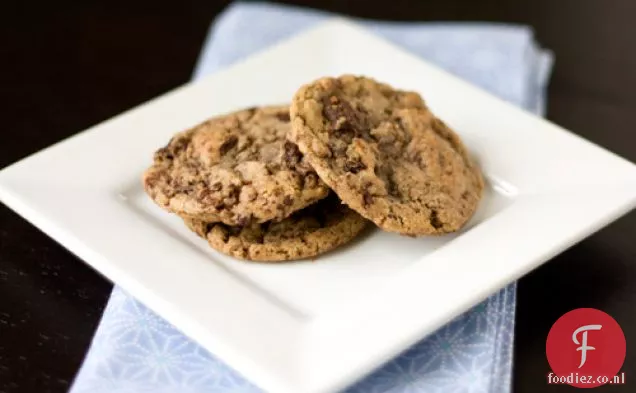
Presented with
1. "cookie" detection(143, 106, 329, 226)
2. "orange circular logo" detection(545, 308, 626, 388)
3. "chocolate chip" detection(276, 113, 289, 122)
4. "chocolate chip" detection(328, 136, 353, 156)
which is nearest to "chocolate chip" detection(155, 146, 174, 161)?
"cookie" detection(143, 106, 329, 226)

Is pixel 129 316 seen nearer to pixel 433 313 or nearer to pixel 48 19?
pixel 433 313

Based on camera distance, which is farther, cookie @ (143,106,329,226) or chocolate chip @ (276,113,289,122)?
chocolate chip @ (276,113,289,122)

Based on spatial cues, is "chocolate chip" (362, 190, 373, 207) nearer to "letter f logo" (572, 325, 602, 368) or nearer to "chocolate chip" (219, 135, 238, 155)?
"chocolate chip" (219, 135, 238, 155)

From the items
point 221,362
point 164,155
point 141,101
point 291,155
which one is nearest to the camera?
point 221,362

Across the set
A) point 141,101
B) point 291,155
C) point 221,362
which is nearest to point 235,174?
point 291,155

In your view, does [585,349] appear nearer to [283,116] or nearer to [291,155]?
[291,155]

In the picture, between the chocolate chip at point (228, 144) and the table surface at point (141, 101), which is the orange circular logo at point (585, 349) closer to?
the table surface at point (141, 101)
